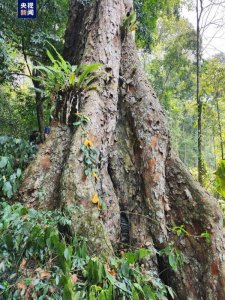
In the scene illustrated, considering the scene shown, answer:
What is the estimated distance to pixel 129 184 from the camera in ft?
10.3

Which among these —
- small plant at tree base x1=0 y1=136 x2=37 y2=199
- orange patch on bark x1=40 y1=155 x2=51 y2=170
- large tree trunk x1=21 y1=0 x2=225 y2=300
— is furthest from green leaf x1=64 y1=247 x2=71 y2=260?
orange patch on bark x1=40 y1=155 x2=51 y2=170

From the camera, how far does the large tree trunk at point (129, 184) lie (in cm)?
243

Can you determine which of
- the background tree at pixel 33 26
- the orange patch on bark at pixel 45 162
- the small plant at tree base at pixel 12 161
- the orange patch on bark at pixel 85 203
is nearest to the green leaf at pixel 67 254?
the orange patch on bark at pixel 85 203

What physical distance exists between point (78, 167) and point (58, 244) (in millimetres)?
862

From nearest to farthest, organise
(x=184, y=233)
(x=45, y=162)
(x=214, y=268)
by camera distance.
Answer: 1. (x=45, y=162)
2. (x=214, y=268)
3. (x=184, y=233)

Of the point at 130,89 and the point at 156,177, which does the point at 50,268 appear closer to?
the point at 156,177

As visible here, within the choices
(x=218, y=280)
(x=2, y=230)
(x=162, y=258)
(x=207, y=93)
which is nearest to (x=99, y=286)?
(x=2, y=230)

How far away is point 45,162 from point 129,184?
101 centimetres

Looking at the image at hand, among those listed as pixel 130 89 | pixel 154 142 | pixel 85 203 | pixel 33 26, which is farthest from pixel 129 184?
pixel 33 26

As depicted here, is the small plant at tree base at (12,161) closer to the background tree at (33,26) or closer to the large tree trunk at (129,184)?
the large tree trunk at (129,184)

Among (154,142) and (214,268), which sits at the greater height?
(154,142)

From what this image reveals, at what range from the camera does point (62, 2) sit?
6508 millimetres

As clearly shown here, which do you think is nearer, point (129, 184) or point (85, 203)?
point (85, 203)

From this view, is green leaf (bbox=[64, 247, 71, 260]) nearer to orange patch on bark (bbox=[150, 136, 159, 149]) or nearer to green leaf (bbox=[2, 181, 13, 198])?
green leaf (bbox=[2, 181, 13, 198])
